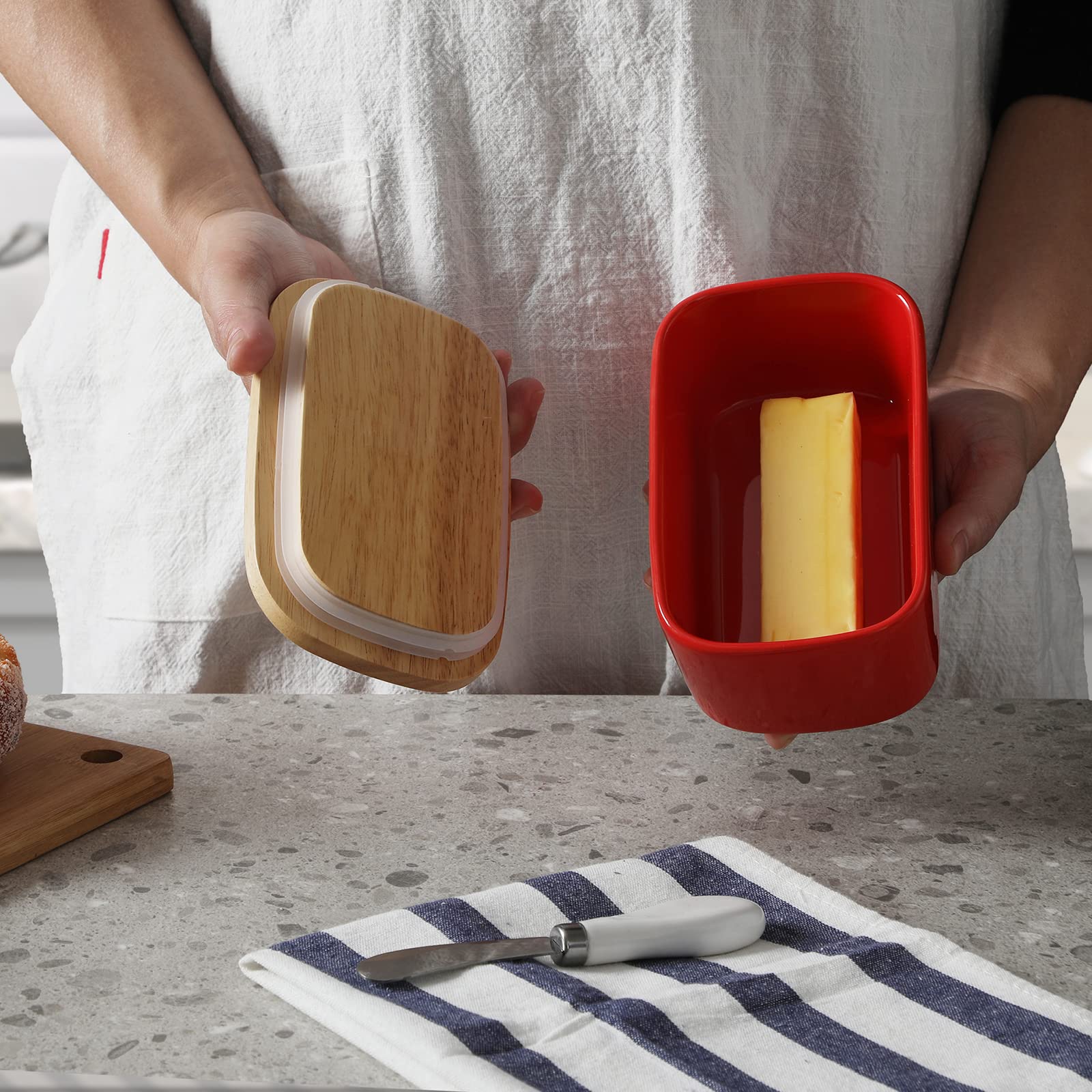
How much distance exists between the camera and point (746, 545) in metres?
0.67

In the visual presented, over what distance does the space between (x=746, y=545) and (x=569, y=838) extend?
0.61 feet

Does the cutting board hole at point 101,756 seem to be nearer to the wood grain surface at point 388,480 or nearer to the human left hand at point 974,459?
the wood grain surface at point 388,480

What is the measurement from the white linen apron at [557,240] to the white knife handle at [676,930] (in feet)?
1.12

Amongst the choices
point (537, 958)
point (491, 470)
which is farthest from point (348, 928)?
point (491, 470)

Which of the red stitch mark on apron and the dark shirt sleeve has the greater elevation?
the dark shirt sleeve

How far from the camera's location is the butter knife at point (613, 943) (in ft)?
1.49

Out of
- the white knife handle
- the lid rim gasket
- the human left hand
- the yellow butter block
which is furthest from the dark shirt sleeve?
the white knife handle

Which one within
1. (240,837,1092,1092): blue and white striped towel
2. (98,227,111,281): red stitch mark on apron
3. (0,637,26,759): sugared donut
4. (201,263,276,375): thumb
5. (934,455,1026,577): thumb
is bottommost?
(240,837,1092,1092): blue and white striped towel

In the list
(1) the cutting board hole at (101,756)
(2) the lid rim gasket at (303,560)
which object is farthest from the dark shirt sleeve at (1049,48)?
(1) the cutting board hole at (101,756)

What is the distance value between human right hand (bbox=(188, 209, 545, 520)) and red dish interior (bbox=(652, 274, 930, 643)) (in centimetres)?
11

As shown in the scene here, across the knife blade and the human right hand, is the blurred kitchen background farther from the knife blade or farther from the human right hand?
the knife blade

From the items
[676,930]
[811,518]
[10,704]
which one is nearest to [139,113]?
[10,704]

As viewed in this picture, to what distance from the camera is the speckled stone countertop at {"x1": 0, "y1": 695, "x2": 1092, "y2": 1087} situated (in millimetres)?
460

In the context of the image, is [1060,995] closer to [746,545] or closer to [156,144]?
[746,545]
